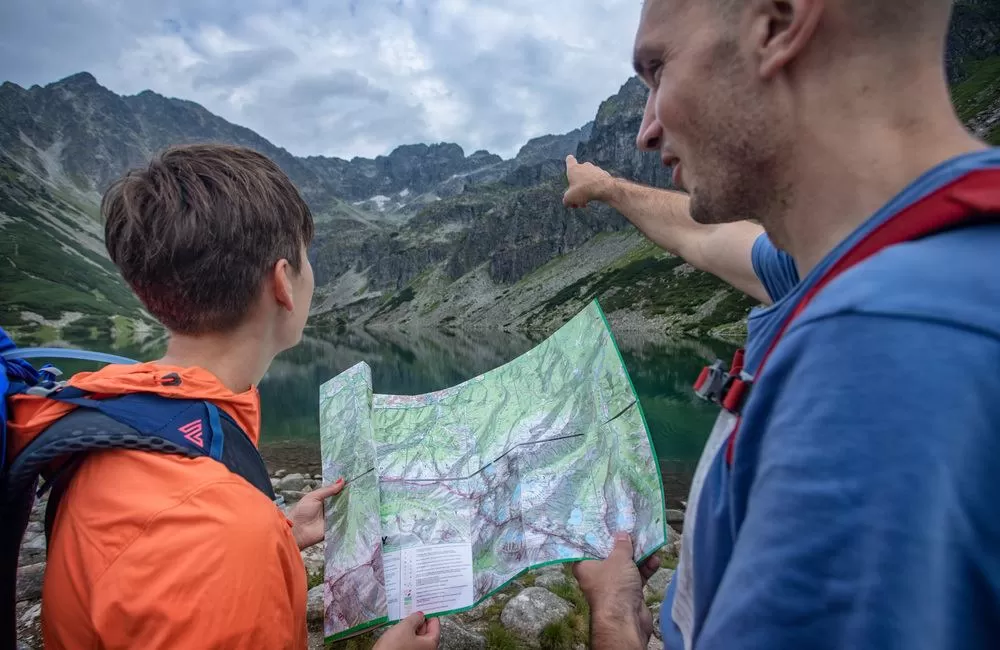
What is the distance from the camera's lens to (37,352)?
230 centimetres

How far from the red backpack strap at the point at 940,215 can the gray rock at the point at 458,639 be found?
13.8 ft

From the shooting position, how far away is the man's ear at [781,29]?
1187 mm

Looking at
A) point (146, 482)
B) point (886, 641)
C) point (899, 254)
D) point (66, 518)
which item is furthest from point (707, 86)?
point (66, 518)

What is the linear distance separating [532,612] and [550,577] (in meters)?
1.30

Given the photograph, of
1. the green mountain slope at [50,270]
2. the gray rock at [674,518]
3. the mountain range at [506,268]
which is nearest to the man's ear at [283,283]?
the gray rock at [674,518]

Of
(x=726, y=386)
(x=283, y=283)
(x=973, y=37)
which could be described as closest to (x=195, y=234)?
(x=283, y=283)

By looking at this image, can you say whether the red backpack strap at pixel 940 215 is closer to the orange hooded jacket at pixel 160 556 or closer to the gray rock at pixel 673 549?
the orange hooded jacket at pixel 160 556

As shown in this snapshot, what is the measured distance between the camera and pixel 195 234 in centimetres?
224

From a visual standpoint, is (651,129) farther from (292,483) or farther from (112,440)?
(292,483)

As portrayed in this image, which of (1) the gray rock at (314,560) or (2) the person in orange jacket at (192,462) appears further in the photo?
(1) the gray rock at (314,560)

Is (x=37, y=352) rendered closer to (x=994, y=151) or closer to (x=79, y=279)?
(x=994, y=151)

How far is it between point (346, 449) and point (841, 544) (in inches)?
131

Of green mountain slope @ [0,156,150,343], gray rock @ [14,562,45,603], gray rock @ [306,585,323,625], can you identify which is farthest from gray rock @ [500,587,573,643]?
green mountain slope @ [0,156,150,343]

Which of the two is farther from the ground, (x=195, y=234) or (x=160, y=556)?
(x=195, y=234)
